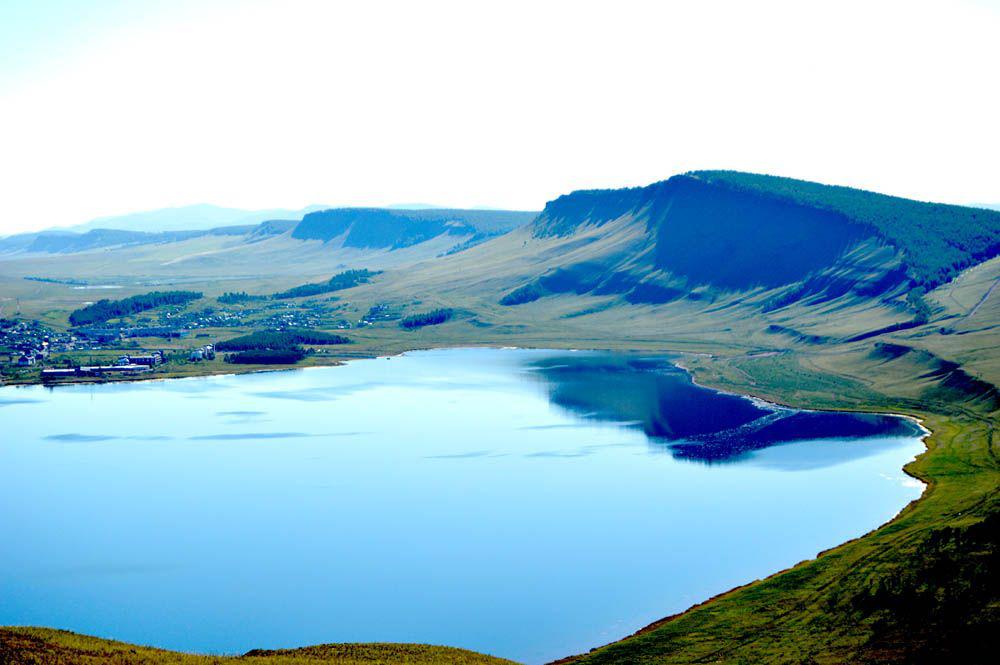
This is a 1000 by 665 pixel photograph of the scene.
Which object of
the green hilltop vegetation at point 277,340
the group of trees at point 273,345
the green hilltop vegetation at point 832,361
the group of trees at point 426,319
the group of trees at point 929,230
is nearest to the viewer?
the green hilltop vegetation at point 832,361

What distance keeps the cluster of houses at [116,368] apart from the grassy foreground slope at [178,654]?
323 ft

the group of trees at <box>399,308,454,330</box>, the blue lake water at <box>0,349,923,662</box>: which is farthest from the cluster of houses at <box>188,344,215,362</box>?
the group of trees at <box>399,308,454,330</box>

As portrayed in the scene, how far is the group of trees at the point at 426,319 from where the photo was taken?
613 feet

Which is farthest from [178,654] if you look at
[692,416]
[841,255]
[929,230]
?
[929,230]

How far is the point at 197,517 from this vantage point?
63875 millimetres

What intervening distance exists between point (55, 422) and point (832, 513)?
70.8 m

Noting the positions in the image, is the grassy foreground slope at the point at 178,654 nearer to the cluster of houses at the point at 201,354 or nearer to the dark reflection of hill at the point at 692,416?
the dark reflection of hill at the point at 692,416

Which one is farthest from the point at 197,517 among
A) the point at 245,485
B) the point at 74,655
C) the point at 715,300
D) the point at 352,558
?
the point at 715,300

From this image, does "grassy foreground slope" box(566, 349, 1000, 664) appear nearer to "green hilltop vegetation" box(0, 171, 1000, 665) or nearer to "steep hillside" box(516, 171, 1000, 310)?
"green hilltop vegetation" box(0, 171, 1000, 665)

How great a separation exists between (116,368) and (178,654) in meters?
104

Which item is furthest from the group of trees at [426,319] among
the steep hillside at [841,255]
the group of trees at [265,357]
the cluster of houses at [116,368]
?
the cluster of houses at [116,368]

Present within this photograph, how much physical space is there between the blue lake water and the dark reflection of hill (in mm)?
464

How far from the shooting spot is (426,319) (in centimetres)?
18938

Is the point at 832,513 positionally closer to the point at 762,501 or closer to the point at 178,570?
the point at 762,501
